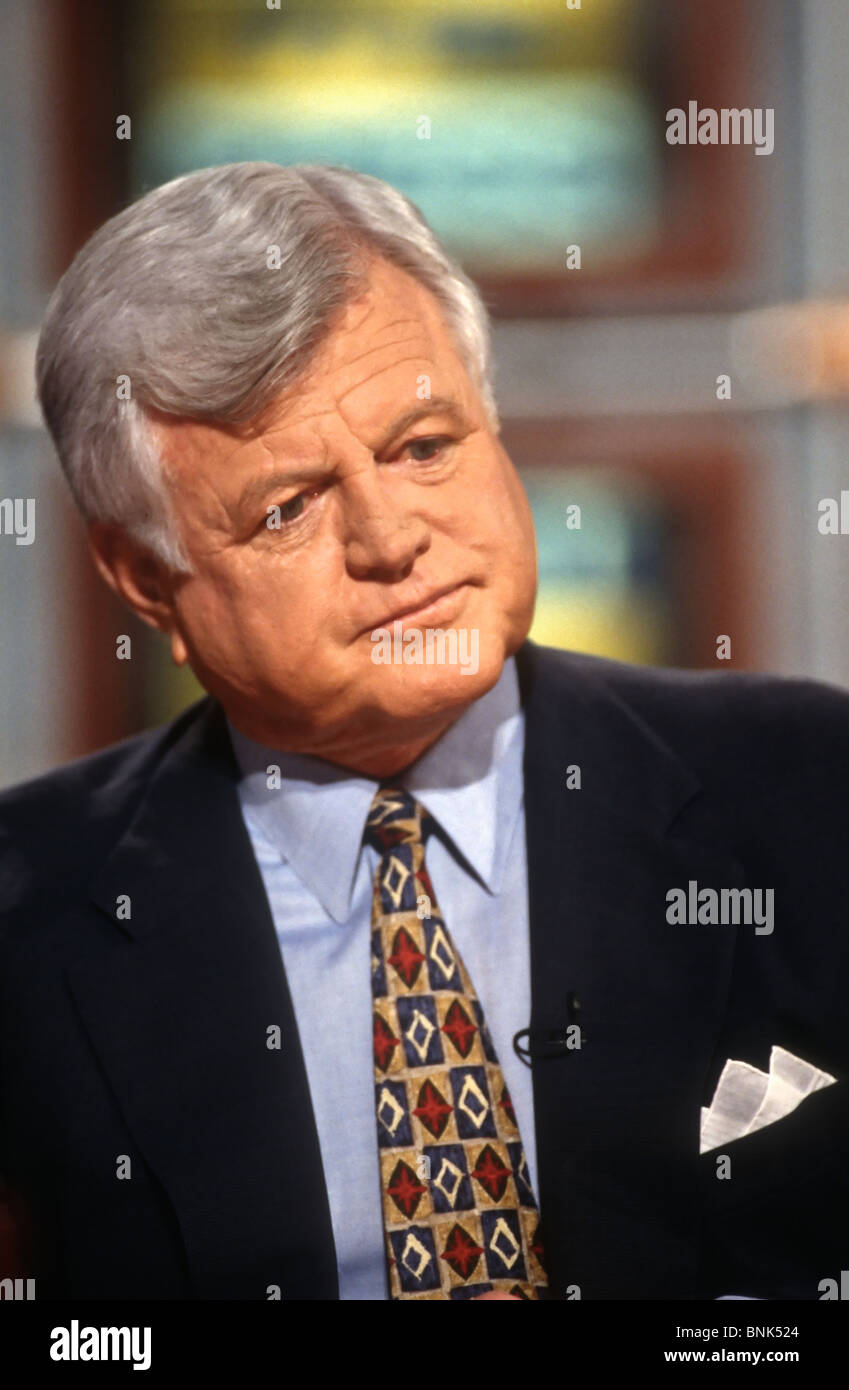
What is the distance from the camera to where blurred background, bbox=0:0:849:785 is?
210 centimetres

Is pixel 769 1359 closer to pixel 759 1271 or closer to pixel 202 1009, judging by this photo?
pixel 759 1271

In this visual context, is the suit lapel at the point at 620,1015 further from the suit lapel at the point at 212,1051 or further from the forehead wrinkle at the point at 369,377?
the forehead wrinkle at the point at 369,377

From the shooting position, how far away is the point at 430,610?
125 centimetres

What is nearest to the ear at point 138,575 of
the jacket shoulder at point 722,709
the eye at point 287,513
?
the eye at point 287,513

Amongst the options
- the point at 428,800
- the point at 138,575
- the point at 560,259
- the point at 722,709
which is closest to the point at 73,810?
the point at 138,575

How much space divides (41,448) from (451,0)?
2.93ft

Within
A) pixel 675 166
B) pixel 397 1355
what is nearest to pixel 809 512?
pixel 675 166

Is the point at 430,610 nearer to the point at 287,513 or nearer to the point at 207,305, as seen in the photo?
the point at 287,513

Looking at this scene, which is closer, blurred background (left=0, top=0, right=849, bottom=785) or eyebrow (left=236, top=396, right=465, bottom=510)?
eyebrow (left=236, top=396, right=465, bottom=510)

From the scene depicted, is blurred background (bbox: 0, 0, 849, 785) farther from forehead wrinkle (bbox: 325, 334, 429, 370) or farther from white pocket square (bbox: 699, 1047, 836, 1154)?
forehead wrinkle (bbox: 325, 334, 429, 370)

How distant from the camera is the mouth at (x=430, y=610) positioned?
1241 millimetres

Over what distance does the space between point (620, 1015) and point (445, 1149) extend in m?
0.19

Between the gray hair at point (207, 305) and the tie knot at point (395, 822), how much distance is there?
0.29m

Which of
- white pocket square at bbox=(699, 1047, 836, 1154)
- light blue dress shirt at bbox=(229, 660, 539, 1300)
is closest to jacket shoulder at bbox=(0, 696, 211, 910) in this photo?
light blue dress shirt at bbox=(229, 660, 539, 1300)
